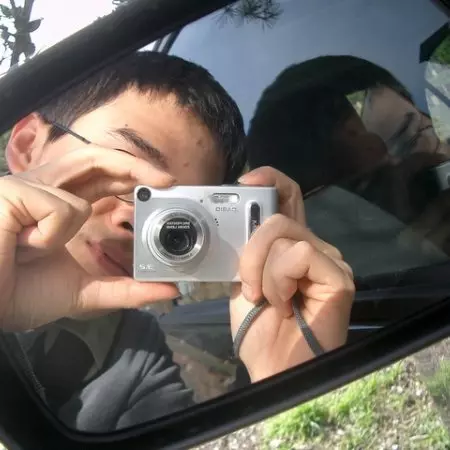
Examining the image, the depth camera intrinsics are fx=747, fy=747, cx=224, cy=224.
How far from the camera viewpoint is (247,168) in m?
0.83

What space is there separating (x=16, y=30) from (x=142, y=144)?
9.7 inches

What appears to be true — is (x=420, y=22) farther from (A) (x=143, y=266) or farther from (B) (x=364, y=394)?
(B) (x=364, y=394)

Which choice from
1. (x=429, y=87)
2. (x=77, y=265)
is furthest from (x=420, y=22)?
(x=77, y=265)

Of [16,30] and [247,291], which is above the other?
[16,30]

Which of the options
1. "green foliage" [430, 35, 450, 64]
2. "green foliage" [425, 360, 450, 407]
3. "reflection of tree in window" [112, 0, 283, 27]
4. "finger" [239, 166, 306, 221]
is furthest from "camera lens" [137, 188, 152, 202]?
"green foliage" [425, 360, 450, 407]

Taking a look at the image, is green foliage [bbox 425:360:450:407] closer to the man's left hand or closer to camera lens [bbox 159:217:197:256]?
the man's left hand

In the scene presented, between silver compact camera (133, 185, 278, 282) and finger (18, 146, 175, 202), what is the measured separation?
1 centimetres

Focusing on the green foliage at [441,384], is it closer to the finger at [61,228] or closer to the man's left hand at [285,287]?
the man's left hand at [285,287]

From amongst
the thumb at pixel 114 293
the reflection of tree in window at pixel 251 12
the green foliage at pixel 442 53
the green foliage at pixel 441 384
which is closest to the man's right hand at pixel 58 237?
the thumb at pixel 114 293

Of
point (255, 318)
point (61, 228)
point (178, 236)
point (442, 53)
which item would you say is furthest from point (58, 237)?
point (442, 53)

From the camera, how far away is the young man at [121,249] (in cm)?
75

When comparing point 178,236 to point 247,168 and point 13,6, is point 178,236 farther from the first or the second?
point 13,6

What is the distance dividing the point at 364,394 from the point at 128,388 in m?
0.75

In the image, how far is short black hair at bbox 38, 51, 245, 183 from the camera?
79 cm
